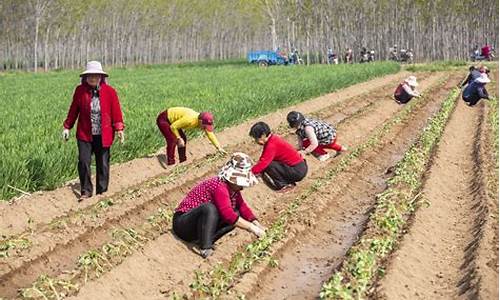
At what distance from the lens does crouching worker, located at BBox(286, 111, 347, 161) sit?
9.63 metres

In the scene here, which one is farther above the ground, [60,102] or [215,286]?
[60,102]

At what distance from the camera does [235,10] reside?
72750 millimetres

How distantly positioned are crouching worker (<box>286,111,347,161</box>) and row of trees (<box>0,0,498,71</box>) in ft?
118

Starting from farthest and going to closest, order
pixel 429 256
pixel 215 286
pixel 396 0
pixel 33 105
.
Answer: pixel 396 0 < pixel 33 105 < pixel 429 256 < pixel 215 286

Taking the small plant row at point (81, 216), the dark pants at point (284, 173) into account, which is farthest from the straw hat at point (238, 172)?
the dark pants at point (284, 173)

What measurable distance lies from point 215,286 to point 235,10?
69141 mm

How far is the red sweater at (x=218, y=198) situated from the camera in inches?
236

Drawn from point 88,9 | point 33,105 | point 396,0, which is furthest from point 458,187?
point 88,9

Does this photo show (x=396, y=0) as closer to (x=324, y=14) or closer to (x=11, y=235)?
(x=324, y=14)

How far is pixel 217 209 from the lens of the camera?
6066 millimetres

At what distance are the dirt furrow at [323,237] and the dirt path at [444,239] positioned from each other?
61 centimetres

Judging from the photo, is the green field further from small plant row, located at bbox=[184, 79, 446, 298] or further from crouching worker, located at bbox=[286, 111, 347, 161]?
small plant row, located at bbox=[184, 79, 446, 298]

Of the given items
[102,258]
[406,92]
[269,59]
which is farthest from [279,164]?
[269,59]

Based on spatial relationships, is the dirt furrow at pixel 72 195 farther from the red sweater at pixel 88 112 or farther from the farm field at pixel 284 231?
the red sweater at pixel 88 112
